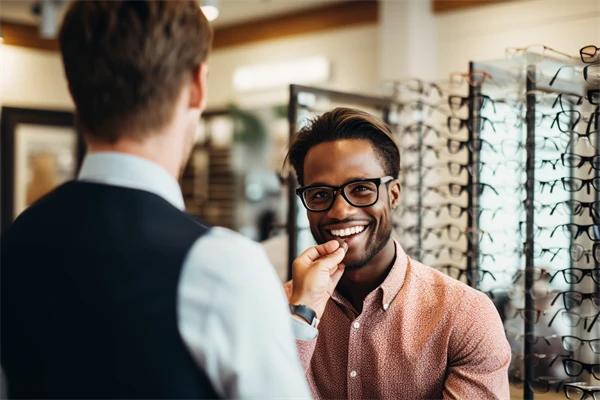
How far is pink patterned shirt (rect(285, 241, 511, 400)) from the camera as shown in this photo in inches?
60.2

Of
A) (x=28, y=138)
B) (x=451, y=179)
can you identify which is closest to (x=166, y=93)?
(x=451, y=179)

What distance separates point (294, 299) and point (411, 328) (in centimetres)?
42

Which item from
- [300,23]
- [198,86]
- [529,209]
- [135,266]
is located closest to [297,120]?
[529,209]

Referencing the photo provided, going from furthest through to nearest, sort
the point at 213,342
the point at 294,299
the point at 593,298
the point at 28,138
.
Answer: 1. the point at 28,138
2. the point at 593,298
3. the point at 294,299
4. the point at 213,342

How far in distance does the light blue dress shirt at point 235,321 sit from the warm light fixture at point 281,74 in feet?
20.0

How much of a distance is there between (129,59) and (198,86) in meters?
0.11

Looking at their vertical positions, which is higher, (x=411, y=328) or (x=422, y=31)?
(x=422, y=31)

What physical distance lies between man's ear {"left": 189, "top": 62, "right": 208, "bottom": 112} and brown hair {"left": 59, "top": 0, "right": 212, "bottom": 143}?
0.9 inches

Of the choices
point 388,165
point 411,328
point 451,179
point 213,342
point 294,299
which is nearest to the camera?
point 213,342

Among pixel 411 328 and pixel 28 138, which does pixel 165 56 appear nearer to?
pixel 411 328

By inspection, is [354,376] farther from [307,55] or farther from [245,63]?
[245,63]

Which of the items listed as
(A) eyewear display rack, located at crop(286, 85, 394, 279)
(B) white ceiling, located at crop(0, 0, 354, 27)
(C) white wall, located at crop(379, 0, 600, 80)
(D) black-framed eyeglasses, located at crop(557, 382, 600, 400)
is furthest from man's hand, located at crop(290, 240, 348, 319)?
(B) white ceiling, located at crop(0, 0, 354, 27)

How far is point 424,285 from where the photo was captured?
1.69 meters

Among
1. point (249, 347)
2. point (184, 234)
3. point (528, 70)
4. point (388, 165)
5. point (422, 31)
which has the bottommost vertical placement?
point (249, 347)
